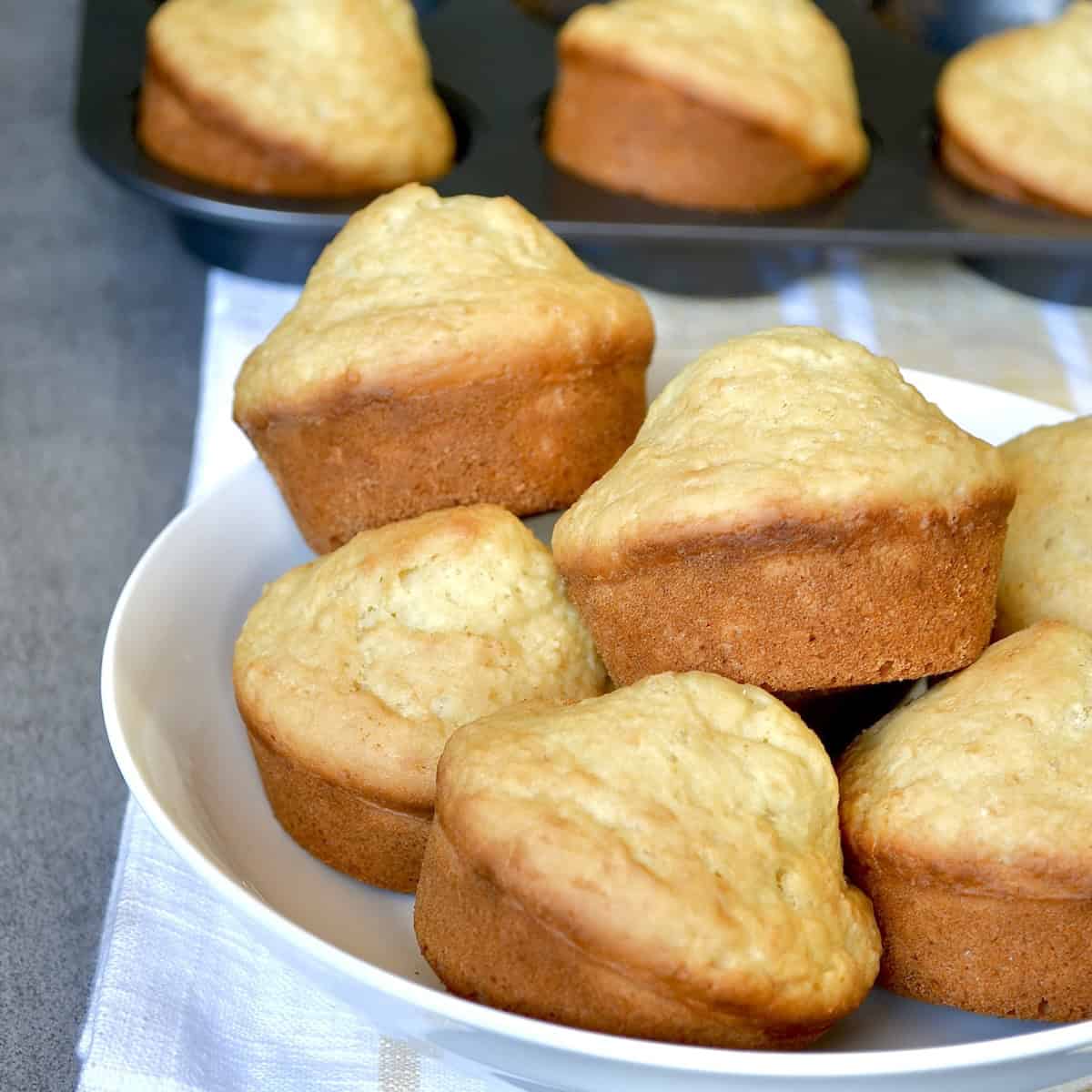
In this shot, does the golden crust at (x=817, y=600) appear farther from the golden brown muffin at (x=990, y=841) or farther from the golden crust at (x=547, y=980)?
the golden crust at (x=547, y=980)

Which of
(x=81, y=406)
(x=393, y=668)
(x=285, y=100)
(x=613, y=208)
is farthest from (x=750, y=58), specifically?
(x=393, y=668)

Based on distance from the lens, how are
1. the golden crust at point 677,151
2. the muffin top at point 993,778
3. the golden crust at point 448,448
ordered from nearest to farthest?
the muffin top at point 993,778 → the golden crust at point 448,448 → the golden crust at point 677,151

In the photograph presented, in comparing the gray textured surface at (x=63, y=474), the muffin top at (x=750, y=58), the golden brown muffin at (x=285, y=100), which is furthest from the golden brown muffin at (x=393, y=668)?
the muffin top at (x=750, y=58)

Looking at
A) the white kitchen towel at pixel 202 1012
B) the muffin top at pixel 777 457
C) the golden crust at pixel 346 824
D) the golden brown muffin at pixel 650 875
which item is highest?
the muffin top at pixel 777 457

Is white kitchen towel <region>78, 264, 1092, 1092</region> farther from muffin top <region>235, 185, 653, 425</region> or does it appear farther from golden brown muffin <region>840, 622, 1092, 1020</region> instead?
golden brown muffin <region>840, 622, 1092, 1020</region>

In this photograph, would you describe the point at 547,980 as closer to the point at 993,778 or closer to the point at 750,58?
the point at 993,778

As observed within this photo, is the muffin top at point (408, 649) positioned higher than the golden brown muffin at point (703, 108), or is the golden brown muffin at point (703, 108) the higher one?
the golden brown muffin at point (703, 108)
